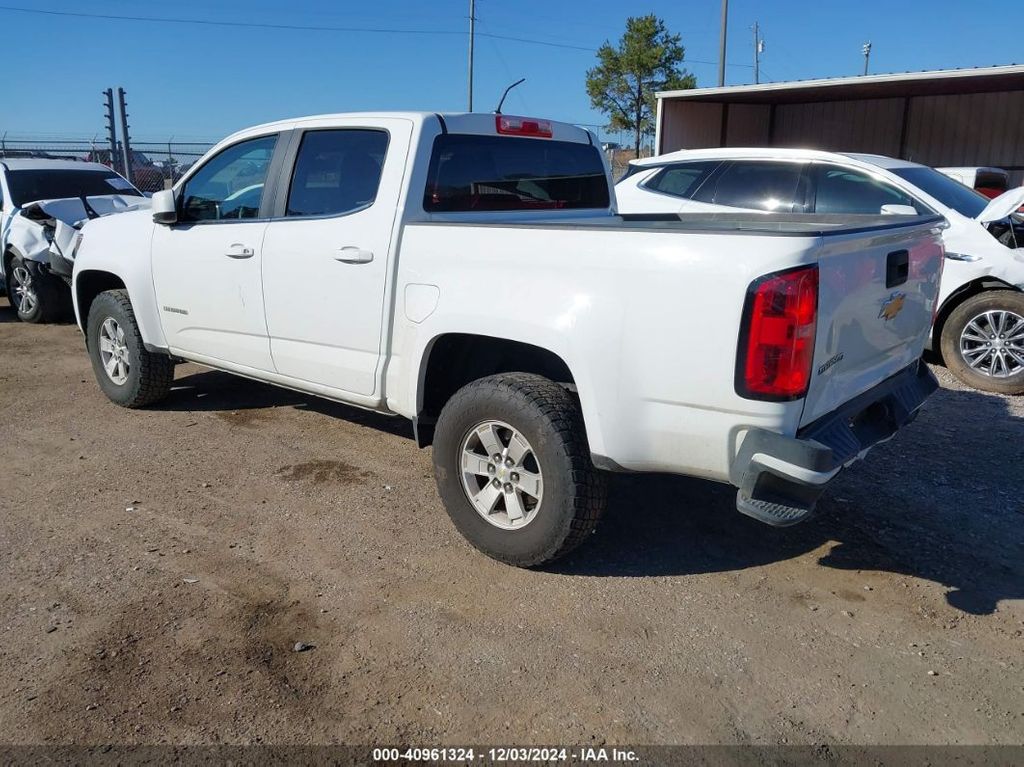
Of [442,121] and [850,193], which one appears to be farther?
[850,193]

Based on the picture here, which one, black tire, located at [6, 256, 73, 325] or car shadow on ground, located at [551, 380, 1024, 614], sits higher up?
black tire, located at [6, 256, 73, 325]

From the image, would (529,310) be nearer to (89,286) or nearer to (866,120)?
(89,286)

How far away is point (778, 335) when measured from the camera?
2904mm

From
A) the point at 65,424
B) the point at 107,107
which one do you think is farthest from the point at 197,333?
the point at 107,107

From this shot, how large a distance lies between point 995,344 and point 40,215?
911 centimetres

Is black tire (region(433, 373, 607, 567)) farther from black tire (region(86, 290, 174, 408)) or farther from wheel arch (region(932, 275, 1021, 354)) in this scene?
wheel arch (region(932, 275, 1021, 354))

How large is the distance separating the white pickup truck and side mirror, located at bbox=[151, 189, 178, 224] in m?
0.02

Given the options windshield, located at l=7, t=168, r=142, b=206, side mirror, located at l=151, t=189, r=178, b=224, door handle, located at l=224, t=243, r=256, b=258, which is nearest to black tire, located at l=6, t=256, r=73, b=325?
windshield, located at l=7, t=168, r=142, b=206

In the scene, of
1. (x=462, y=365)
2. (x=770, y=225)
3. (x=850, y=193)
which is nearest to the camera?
Answer: (x=770, y=225)

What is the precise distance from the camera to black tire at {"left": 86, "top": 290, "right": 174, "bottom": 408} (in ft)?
18.8

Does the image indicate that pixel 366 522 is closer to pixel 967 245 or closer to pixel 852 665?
pixel 852 665

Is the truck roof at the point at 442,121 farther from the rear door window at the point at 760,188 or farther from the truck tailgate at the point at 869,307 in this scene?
the rear door window at the point at 760,188

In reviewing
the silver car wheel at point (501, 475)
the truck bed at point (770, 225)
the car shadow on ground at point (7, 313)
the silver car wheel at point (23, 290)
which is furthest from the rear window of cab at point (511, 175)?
the car shadow on ground at point (7, 313)

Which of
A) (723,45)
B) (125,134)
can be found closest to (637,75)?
(723,45)
